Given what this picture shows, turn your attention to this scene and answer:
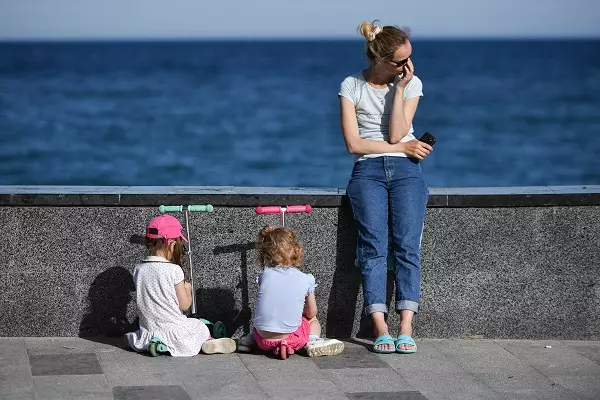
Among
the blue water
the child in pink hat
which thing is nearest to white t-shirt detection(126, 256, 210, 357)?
the child in pink hat

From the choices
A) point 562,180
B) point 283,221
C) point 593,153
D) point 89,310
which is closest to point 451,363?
point 283,221

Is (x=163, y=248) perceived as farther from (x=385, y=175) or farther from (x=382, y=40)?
(x=382, y=40)

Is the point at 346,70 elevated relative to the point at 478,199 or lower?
elevated

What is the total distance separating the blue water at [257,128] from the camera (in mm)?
30844

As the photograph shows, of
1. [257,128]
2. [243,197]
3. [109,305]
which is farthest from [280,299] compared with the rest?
[257,128]

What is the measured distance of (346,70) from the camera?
3086 inches

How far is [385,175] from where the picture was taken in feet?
22.1

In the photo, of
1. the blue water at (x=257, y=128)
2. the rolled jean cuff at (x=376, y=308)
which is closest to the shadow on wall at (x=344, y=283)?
the rolled jean cuff at (x=376, y=308)

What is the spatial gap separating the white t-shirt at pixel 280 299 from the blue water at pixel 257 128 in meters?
22.1

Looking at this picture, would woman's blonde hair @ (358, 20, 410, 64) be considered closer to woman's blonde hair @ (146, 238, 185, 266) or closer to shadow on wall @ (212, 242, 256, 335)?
shadow on wall @ (212, 242, 256, 335)

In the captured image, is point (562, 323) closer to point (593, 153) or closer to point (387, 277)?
point (387, 277)

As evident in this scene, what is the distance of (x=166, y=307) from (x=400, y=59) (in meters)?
1.88

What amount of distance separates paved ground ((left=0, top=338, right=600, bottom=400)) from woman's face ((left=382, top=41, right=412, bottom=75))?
1.58 m

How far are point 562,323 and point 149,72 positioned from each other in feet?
226
